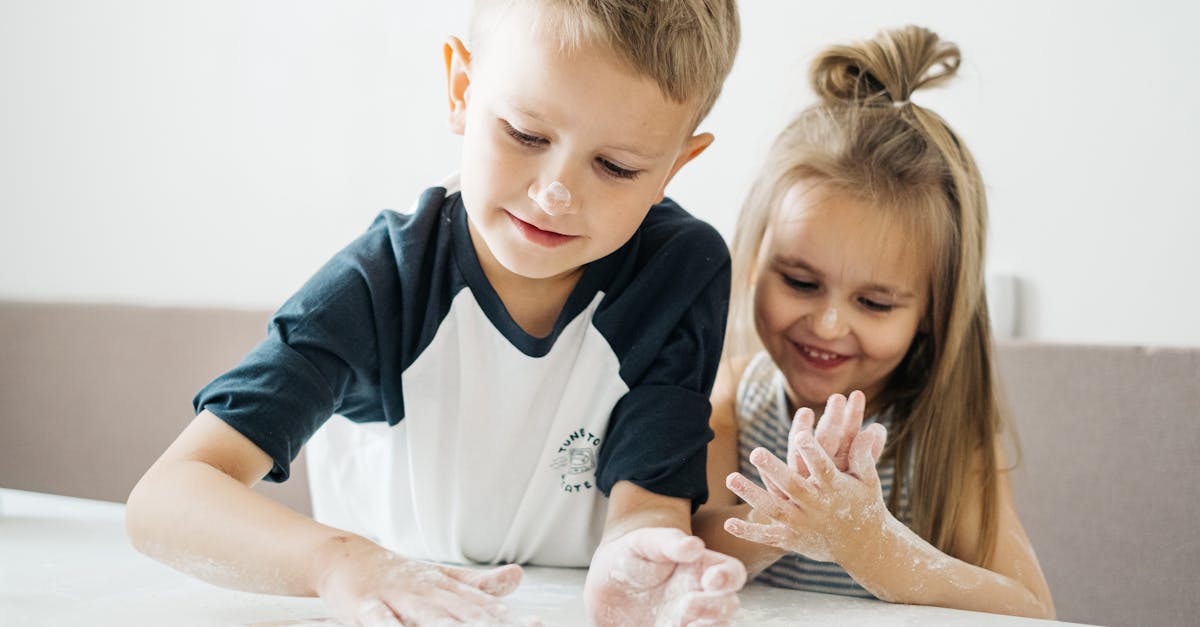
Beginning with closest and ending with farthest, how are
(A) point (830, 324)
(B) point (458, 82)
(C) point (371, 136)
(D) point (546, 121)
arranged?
(D) point (546, 121) < (B) point (458, 82) < (A) point (830, 324) < (C) point (371, 136)

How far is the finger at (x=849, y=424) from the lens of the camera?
692 millimetres

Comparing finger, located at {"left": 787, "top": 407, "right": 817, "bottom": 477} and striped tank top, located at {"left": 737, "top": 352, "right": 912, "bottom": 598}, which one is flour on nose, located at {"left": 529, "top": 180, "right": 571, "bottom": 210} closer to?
finger, located at {"left": 787, "top": 407, "right": 817, "bottom": 477}

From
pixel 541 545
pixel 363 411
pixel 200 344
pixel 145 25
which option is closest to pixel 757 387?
pixel 541 545

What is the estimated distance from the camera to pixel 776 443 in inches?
43.1

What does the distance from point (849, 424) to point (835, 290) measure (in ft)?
0.94

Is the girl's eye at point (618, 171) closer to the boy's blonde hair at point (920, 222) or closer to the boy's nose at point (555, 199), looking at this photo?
the boy's nose at point (555, 199)

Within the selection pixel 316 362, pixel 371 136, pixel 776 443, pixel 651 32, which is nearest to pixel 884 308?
pixel 776 443

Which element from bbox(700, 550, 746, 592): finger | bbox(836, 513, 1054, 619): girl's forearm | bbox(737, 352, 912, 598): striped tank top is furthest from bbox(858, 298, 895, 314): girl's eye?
bbox(700, 550, 746, 592): finger

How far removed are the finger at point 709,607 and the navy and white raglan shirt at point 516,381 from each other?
0.73 feet

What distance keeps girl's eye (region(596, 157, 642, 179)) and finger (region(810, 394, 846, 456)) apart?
0.66 feet

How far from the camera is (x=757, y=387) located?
1143 millimetres

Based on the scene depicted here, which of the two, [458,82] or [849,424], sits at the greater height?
[458,82]

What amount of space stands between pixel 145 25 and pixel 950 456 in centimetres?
172

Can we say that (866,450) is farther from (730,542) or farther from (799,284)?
(799,284)
